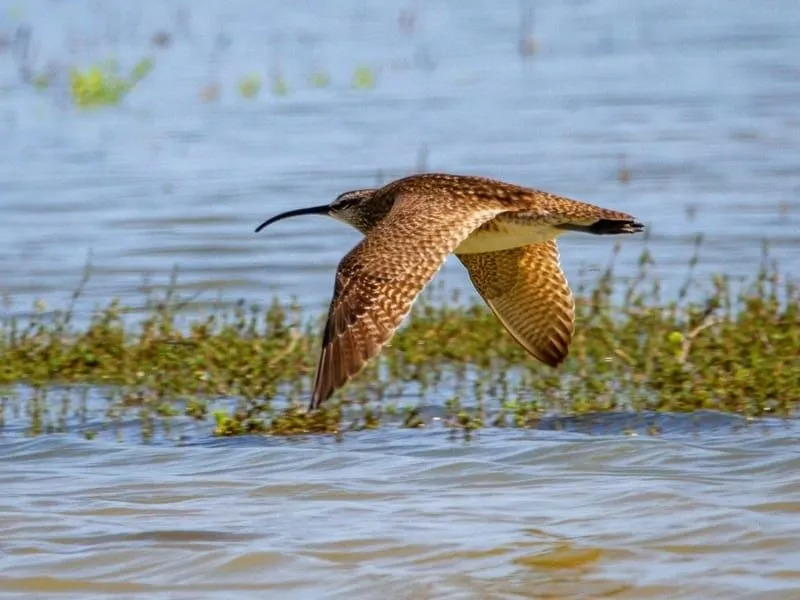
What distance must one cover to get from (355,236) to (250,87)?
5.05 metres

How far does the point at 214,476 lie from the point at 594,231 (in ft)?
5.73

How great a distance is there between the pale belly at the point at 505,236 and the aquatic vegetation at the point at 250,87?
9.74m

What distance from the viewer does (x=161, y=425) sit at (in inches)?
324

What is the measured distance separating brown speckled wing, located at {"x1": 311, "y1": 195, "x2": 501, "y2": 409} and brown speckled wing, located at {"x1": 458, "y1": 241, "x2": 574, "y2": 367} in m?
0.90

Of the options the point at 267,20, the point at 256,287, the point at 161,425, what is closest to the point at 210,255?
the point at 256,287

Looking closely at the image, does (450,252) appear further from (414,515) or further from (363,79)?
(363,79)

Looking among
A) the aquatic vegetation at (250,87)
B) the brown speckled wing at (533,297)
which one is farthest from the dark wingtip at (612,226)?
the aquatic vegetation at (250,87)

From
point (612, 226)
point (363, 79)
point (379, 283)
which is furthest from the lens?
point (363, 79)

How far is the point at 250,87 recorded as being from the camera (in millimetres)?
17375

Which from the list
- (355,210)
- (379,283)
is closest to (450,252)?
(379,283)

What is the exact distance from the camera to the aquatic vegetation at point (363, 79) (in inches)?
687

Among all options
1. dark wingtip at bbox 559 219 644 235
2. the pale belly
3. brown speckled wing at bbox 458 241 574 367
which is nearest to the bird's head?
brown speckled wing at bbox 458 241 574 367

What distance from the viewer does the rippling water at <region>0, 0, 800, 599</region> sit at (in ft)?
21.1

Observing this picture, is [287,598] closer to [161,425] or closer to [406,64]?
[161,425]
